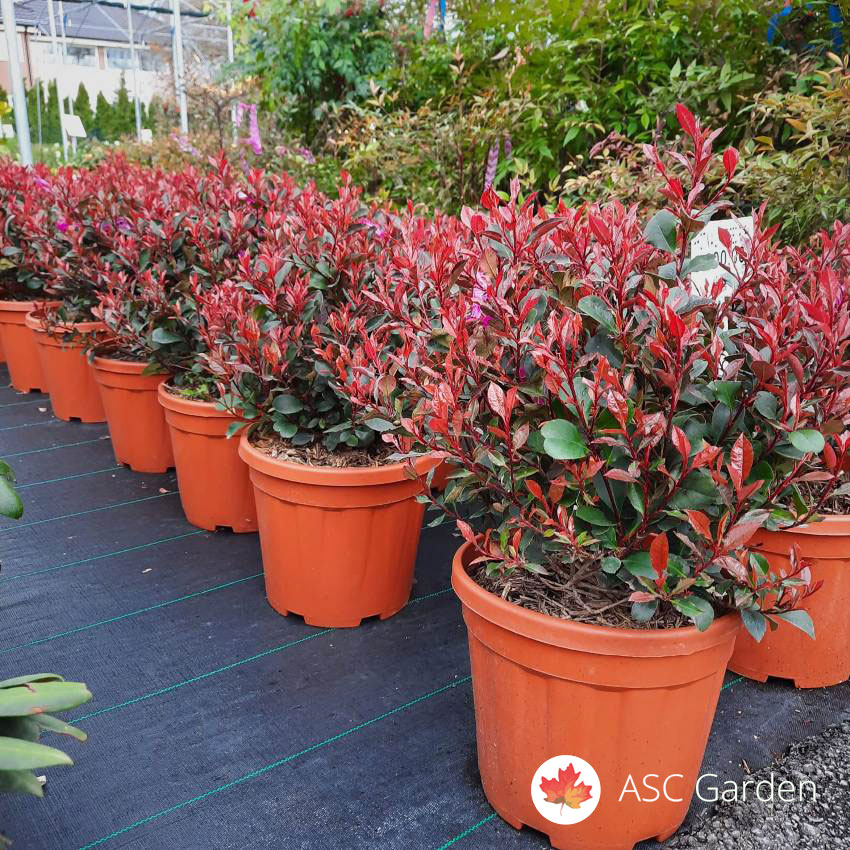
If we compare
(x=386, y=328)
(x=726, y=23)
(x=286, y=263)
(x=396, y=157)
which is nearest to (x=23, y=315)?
(x=396, y=157)

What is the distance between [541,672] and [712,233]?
1.55 metres

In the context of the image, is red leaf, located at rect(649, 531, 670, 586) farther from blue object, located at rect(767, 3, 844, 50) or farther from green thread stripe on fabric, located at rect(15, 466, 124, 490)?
blue object, located at rect(767, 3, 844, 50)

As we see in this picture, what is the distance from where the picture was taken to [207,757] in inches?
66.0

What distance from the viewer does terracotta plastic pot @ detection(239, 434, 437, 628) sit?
2.01m

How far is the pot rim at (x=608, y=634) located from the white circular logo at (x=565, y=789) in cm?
25

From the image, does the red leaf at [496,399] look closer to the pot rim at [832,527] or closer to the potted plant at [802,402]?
the potted plant at [802,402]

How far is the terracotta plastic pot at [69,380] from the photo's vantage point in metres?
3.67

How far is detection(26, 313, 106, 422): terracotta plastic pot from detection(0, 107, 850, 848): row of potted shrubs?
6.07 ft

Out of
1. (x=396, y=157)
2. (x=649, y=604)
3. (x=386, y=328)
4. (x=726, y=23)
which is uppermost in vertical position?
(x=726, y=23)

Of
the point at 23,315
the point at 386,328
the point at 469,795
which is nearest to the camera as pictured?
the point at 469,795

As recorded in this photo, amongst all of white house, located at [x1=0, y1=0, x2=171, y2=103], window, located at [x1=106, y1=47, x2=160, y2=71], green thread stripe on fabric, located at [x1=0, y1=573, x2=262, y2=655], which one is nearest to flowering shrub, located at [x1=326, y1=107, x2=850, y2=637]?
green thread stripe on fabric, located at [x1=0, y1=573, x2=262, y2=655]

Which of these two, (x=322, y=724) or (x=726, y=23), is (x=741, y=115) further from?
(x=322, y=724)

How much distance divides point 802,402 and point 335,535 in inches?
47.7

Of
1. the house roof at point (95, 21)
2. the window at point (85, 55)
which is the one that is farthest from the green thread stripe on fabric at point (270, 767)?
the window at point (85, 55)
